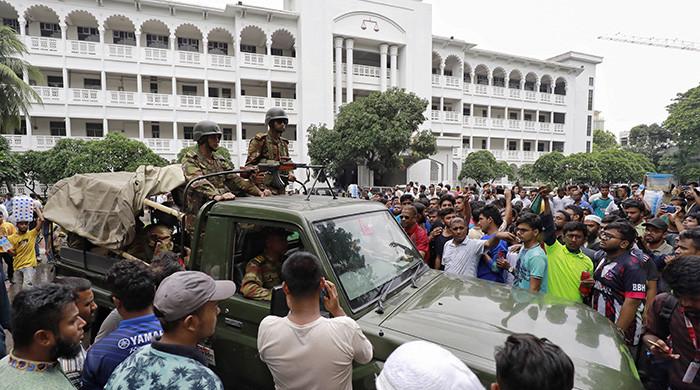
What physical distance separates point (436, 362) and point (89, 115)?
3050 centimetres

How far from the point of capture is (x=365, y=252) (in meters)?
2.94

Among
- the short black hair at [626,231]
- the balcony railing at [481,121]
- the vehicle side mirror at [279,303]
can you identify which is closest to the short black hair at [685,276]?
the short black hair at [626,231]

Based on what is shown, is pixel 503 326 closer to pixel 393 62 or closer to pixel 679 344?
pixel 679 344

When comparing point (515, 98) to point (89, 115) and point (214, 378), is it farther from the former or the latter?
point (214, 378)

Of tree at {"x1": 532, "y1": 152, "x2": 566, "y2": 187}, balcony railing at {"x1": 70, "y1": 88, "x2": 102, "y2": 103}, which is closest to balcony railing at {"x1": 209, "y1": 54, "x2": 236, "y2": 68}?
balcony railing at {"x1": 70, "y1": 88, "x2": 102, "y2": 103}

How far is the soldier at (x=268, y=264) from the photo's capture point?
9.57 feet

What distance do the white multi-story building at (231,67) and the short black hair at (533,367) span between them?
27.4m

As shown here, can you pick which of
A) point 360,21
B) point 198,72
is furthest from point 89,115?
point 360,21

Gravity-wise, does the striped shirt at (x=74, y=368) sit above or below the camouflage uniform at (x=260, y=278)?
below

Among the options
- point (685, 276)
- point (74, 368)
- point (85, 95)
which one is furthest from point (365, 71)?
point (74, 368)

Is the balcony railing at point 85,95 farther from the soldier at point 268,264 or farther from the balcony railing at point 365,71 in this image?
the soldier at point 268,264

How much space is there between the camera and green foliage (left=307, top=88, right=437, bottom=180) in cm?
2169

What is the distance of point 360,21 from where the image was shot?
3036 cm

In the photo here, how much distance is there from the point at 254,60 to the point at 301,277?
2939 centimetres
